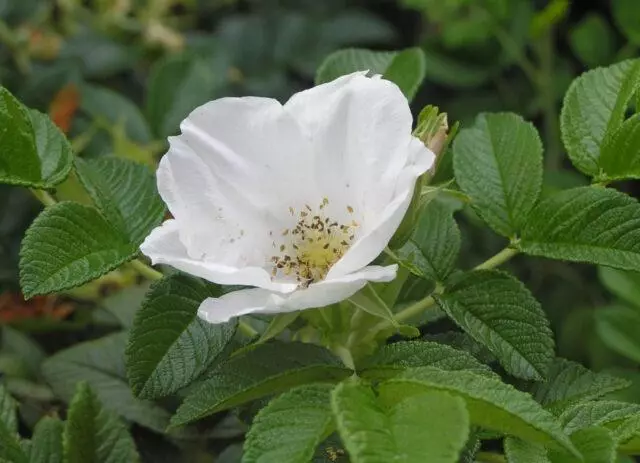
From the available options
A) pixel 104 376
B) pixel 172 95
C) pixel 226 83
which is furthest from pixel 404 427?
pixel 226 83

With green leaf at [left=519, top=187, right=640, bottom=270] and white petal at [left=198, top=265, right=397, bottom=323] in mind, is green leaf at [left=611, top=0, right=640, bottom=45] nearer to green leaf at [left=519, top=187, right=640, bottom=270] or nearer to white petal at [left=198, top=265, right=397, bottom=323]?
green leaf at [left=519, top=187, right=640, bottom=270]

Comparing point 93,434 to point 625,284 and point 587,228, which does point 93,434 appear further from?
point 625,284

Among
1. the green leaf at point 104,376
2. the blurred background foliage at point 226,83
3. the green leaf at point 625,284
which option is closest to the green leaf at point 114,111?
the blurred background foliage at point 226,83

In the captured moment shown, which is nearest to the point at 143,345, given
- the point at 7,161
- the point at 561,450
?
the point at 7,161

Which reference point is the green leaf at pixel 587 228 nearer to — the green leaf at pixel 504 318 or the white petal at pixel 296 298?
the green leaf at pixel 504 318

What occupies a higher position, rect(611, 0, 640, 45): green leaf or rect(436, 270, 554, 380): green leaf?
rect(611, 0, 640, 45): green leaf

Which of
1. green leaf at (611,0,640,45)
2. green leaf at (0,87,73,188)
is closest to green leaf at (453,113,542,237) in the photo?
green leaf at (0,87,73,188)

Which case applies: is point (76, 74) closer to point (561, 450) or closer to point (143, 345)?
point (143, 345)
